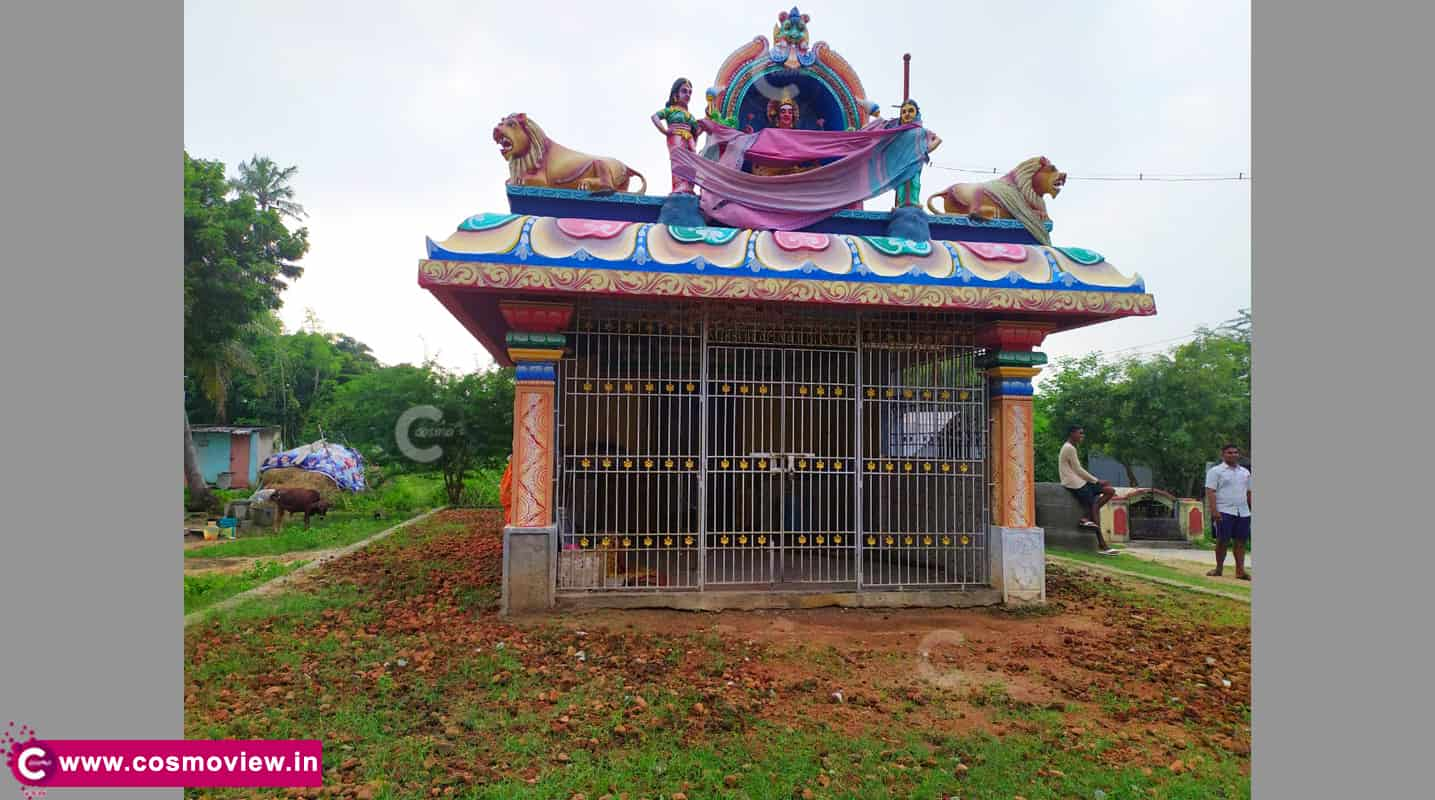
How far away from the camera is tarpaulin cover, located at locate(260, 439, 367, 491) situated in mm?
16141

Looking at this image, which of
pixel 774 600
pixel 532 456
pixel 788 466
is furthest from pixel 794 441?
pixel 532 456

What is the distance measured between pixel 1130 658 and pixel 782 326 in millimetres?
3831

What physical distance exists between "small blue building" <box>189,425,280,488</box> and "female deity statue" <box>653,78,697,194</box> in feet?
74.6

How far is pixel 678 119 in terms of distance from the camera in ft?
23.7

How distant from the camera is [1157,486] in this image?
16578 mm

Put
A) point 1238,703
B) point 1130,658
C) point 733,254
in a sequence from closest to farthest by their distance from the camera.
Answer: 1. point 1238,703
2. point 1130,658
3. point 733,254

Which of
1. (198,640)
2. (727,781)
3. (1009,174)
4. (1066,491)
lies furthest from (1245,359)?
(198,640)

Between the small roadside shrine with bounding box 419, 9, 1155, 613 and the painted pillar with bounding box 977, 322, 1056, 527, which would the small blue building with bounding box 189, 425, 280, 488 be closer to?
the small roadside shrine with bounding box 419, 9, 1155, 613

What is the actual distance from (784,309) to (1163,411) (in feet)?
41.5

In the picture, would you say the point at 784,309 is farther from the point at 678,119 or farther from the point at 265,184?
the point at 265,184

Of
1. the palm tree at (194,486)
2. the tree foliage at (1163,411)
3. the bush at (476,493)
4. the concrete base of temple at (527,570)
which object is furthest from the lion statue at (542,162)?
the palm tree at (194,486)

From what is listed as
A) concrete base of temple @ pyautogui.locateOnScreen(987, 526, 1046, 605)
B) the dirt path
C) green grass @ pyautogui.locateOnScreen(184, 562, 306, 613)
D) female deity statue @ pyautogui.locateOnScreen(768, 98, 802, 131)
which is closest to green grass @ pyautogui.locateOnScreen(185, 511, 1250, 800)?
green grass @ pyautogui.locateOnScreen(184, 562, 306, 613)

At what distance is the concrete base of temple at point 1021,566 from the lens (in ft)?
22.4

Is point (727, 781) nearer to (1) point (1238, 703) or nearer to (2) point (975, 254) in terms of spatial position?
(1) point (1238, 703)
